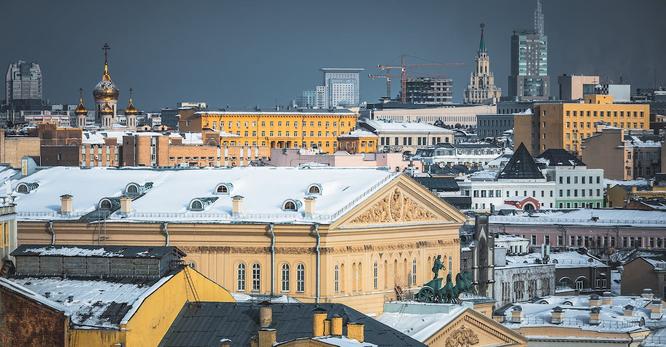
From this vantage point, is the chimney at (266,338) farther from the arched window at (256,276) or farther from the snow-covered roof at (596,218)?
the snow-covered roof at (596,218)

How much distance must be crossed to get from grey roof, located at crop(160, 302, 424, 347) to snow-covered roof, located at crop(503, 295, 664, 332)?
23300 millimetres

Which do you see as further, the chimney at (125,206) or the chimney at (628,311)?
the chimney at (628,311)

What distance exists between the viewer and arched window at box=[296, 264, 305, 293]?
234ft

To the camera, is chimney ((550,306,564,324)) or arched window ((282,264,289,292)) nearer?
arched window ((282,264,289,292))

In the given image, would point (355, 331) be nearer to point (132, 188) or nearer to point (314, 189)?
point (314, 189)

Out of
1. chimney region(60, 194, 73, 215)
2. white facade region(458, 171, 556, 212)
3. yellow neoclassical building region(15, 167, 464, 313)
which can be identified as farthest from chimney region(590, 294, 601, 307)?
white facade region(458, 171, 556, 212)

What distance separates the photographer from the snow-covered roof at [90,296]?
47906 millimetres

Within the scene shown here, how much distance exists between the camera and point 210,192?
7512 centimetres

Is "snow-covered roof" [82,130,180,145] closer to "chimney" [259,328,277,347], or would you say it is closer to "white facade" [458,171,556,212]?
"white facade" [458,171,556,212]

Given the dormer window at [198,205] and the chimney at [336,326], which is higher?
the dormer window at [198,205]

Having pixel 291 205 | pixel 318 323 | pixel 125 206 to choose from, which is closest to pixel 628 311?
pixel 291 205

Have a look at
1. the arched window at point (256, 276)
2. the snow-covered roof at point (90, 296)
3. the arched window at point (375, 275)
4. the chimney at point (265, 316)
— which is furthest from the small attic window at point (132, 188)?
the chimney at point (265, 316)

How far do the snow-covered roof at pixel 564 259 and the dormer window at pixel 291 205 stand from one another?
32714mm

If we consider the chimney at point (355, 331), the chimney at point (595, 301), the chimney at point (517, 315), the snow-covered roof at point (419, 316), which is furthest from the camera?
the chimney at point (595, 301)
